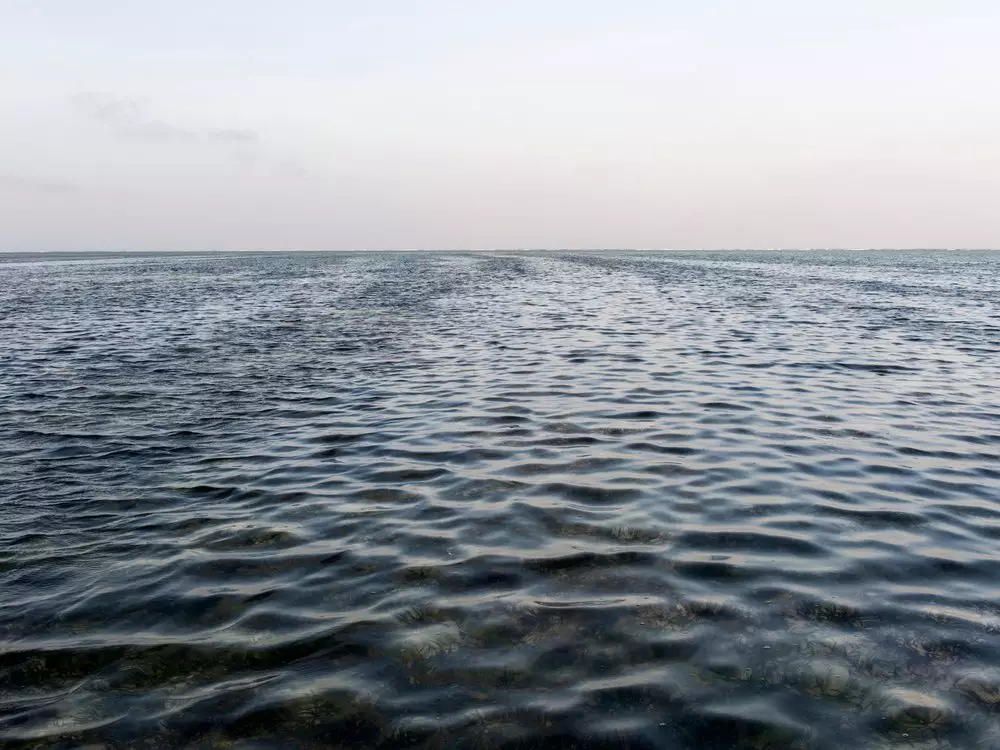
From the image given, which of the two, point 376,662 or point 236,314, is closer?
point 376,662

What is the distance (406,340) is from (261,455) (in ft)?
39.5

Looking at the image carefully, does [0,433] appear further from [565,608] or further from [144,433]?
[565,608]

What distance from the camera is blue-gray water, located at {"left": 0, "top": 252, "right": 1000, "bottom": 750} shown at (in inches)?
161

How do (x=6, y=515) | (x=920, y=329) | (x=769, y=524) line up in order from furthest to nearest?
(x=920, y=329), (x=6, y=515), (x=769, y=524)

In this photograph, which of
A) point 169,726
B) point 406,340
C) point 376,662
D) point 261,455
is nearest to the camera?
point 169,726

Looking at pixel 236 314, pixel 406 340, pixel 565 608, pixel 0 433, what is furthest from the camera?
pixel 236 314

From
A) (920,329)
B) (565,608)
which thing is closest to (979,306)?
(920,329)

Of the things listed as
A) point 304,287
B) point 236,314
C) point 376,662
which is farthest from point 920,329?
point 304,287

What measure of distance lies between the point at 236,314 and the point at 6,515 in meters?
23.1

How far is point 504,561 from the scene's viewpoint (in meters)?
6.08

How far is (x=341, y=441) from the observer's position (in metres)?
10.1

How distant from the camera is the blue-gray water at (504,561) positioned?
13.4 ft

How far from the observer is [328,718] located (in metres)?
4.06

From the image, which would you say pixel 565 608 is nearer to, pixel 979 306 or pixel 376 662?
pixel 376 662
